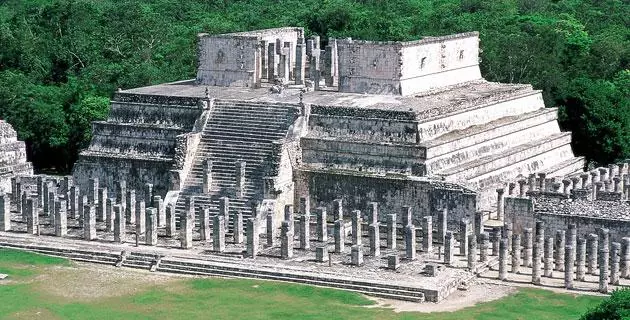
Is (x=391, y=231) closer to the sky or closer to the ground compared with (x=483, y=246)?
closer to the sky

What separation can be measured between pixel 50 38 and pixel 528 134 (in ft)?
96.5

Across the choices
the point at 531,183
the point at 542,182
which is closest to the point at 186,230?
the point at 531,183

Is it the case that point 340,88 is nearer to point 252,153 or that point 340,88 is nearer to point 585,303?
point 252,153

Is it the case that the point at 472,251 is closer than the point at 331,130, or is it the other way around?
the point at 472,251

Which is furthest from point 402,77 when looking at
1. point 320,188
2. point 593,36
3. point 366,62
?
point 593,36

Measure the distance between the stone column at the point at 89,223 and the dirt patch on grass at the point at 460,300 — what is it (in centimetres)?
988

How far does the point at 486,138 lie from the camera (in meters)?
47.4

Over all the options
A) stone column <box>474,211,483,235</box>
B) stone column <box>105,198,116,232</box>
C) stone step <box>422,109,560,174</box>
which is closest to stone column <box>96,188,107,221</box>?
stone column <box>105,198,116,232</box>

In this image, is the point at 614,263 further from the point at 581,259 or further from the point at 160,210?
the point at 160,210

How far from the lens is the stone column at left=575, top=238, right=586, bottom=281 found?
3878 centimetres

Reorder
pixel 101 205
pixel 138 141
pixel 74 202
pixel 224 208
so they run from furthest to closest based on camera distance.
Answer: pixel 138 141 < pixel 101 205 < pixel 74 202 < pixel 224 208

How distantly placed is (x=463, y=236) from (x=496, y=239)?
912 mm

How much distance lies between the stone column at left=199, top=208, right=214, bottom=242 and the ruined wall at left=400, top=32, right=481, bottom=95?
868 centimetres

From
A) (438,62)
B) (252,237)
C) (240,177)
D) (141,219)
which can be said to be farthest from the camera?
(438,62)
